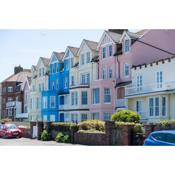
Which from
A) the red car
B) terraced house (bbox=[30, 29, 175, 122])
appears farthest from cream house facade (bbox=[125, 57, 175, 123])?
the red car

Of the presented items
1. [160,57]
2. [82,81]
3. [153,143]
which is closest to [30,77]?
[82,81]

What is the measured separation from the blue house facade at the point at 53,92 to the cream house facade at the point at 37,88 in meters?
0.38

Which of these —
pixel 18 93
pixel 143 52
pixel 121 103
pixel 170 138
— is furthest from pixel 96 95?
pixel 170 138

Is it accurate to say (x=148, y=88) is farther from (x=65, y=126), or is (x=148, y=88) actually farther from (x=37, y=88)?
(x=37, y=88)

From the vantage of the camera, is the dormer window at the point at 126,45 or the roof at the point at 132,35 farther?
the dormer window at the point at 126,45

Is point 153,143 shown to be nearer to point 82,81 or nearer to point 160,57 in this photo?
point 160,57

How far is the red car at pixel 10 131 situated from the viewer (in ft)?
74.1

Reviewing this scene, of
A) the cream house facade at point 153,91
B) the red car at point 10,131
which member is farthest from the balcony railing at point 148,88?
the red car at point 10,131

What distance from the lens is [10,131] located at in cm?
2270

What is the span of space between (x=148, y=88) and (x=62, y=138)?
5938 millimetres

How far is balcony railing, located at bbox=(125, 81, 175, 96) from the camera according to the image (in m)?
20.4

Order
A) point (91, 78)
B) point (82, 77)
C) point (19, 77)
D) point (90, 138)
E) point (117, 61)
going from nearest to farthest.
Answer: point (90, 138), point (117, 61), point (91, 78), point (82, 77), point (19, 77)

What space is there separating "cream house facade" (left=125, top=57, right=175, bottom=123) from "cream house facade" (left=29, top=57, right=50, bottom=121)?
629cm

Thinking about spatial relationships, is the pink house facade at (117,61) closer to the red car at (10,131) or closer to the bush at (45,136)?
the bush at (45,136)
